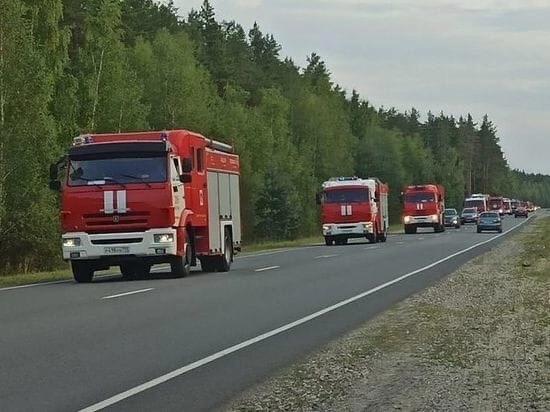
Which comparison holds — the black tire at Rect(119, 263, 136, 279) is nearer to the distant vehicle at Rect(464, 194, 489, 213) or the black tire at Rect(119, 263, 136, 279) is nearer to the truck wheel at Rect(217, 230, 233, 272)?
the truck wheel at Rect(217, 230, 233, 272)

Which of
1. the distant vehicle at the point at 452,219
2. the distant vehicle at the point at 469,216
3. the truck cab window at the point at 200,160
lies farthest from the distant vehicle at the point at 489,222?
the truck cab window at the point at 200,160

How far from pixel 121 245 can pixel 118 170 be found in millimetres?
1683

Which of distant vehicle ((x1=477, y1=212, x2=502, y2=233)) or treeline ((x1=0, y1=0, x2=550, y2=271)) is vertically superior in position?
treeline ((x1=0, y1=0, x2=550, y2=271))

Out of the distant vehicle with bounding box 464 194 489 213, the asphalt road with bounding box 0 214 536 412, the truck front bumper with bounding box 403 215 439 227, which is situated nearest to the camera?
the asphalt road with bounding box 0 214 536 412

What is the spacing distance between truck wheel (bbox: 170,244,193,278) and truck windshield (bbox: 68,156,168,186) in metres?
2.09

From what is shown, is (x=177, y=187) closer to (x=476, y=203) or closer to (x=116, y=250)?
(x=116, y=250)

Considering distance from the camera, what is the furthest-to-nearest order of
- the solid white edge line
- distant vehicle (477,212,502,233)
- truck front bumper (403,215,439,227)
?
truck front bumper (403,215,439,227) < distant vehicle (477,212,502,233) < the solid white edge line

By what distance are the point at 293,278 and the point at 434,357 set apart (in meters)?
13.2

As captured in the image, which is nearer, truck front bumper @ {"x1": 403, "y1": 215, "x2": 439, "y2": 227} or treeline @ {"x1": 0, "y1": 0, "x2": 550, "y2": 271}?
treeline @ {"x1": 0, "y1": 0, "x2": 550, "y2": 271}

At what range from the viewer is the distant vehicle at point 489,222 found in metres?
73.2

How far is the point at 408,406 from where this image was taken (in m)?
8.97

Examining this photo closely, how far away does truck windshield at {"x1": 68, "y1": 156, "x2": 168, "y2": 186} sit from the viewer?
23812mm

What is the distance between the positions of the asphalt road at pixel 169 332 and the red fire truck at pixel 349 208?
85.3ft

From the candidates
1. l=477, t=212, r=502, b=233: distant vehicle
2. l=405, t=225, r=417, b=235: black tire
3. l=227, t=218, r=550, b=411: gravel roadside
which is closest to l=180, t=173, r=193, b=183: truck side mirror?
l=227, t=218, r=550, b=411: gravel roadside
